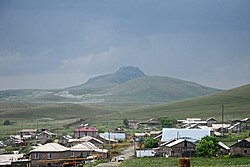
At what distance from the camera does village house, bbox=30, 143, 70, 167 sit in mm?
37125

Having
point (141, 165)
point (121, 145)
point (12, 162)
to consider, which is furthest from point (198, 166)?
point (121, 145)

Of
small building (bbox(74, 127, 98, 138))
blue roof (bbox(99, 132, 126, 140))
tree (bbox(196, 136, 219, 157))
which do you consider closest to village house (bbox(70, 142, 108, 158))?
tree (bbox(196, 136, 219, 157))

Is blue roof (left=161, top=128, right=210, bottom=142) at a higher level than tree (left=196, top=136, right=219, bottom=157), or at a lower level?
higher

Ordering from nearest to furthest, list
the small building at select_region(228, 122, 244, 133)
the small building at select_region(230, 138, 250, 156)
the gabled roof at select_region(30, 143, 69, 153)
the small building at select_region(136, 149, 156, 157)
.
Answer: the small building at select_region(230, 138, 250, 156), the gabled roof at select_region(30, 143, 69, 153), the small building at select_region(136, 149, 156, 157), the small building at select_region(228, 122, 244, 133)

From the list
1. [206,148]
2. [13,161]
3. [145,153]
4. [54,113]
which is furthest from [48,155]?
[54,113]

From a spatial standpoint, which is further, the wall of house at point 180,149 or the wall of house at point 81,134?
the wall of house at point 81,134

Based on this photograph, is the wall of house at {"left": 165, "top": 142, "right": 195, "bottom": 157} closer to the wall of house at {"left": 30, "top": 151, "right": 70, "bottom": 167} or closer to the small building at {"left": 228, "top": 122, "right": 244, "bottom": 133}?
the wall of house at {"left": 30, "top": 151, "right": 70, "bottom": 167}

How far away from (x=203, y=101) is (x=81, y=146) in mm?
92450

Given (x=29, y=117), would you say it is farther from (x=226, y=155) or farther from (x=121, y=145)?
(x=226, y=155)

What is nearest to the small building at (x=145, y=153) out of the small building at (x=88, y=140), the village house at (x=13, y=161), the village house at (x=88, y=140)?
the village house at (x=13, y=161)

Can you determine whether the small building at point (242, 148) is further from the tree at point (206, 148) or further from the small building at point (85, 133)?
the small building at point (85, 133)

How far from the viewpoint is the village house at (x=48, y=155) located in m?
37.1

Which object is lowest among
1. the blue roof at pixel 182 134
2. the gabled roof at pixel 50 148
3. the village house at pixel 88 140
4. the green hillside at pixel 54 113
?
the village house at pixel 88 140

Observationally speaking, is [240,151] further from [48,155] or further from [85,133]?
[85,133]
